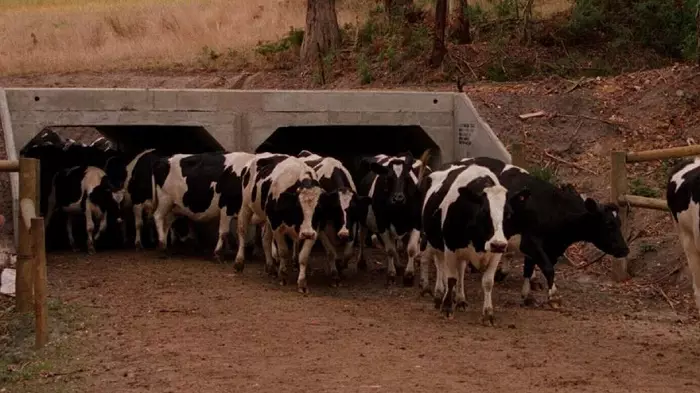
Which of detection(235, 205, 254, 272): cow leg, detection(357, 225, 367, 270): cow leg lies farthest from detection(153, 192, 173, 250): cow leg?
detection(357, 225, 367, 270): cow leg

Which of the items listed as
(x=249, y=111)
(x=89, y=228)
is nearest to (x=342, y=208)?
(x=249, y=111)

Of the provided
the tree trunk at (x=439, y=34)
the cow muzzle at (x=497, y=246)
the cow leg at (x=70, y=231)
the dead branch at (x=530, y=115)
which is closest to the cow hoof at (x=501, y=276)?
the cow muzzle at (x=497, y=246)

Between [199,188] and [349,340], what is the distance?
288 inches

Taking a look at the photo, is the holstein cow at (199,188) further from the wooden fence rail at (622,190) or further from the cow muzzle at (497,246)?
the cow muzzle at (497,246)

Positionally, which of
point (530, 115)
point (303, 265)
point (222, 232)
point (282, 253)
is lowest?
point (303, 265)

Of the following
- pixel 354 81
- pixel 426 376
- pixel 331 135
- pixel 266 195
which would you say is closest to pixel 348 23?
pixel 354 81

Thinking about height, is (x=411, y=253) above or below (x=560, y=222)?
below

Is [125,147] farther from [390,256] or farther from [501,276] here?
[501,276]

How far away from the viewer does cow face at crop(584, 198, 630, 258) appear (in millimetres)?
14945

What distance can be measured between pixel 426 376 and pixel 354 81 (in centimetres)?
1733

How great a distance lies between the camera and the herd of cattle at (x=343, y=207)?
45.1 ft

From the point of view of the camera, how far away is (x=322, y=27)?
1148 inches

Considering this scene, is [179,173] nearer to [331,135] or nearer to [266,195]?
[266,195]

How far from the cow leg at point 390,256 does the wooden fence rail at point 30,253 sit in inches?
201
